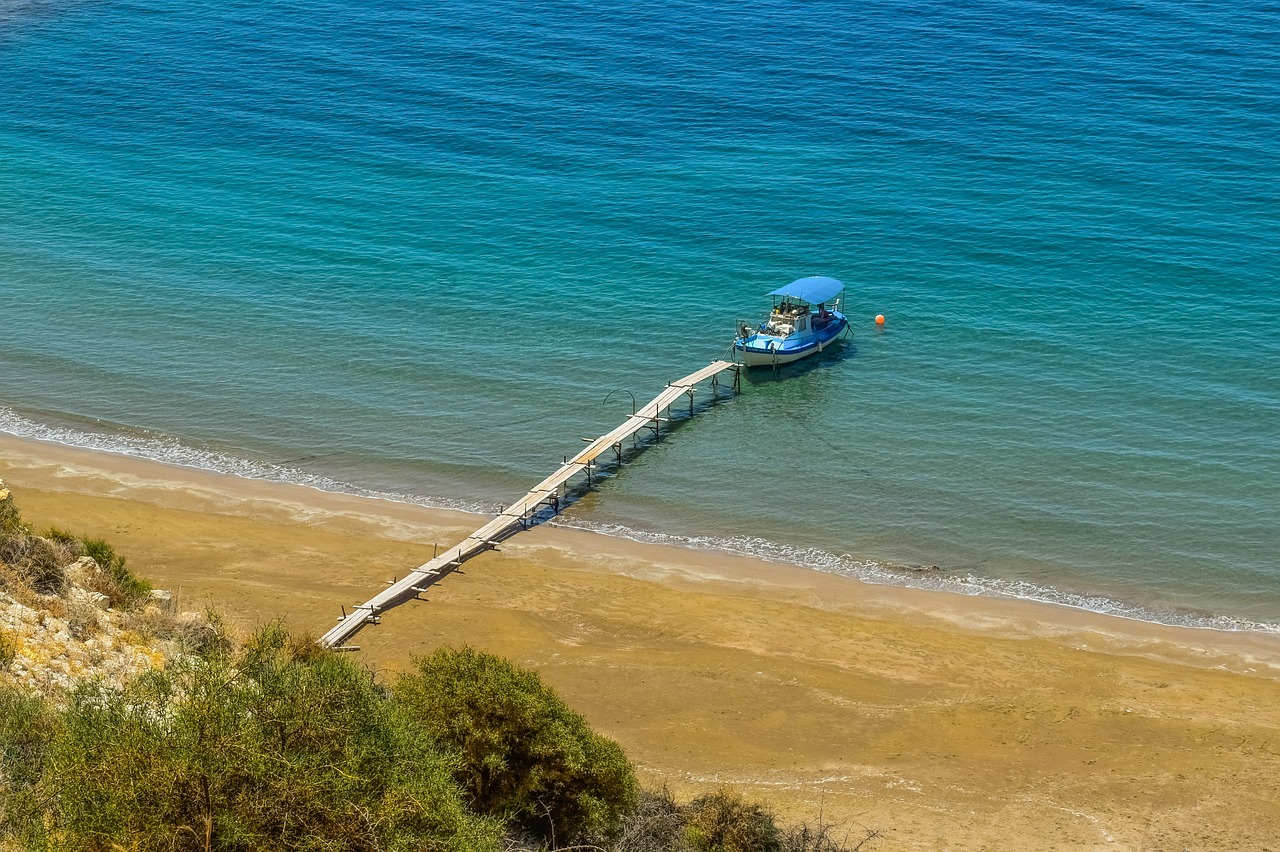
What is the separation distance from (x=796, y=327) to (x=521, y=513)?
1410 centimetres

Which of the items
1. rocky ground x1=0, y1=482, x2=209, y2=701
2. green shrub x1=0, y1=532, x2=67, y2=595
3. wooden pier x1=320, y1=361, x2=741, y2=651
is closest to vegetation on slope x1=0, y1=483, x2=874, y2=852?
rocky ground x1=0, y1=482, x2=209, y2=701

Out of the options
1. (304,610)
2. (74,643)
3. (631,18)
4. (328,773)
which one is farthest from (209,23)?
(328,773)

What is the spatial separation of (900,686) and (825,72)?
153 ft

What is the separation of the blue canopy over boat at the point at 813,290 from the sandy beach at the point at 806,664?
1389cm

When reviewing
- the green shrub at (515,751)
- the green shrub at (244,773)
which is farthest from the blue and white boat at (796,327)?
the green shrub at (244,773)

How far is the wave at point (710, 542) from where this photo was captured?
2938 centimetres

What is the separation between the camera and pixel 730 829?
1895 centimetres

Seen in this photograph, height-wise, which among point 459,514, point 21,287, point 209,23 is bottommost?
point 459,514

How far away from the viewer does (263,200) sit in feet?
183

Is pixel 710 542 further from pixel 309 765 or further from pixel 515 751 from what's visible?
pixel 309 765

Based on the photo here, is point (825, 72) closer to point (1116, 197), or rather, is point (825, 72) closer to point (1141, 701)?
point (1116, 197)

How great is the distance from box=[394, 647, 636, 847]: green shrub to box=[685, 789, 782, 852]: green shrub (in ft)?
4.43

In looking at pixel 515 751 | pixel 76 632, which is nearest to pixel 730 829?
pixel 515 751

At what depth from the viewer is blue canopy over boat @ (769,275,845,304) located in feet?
141
